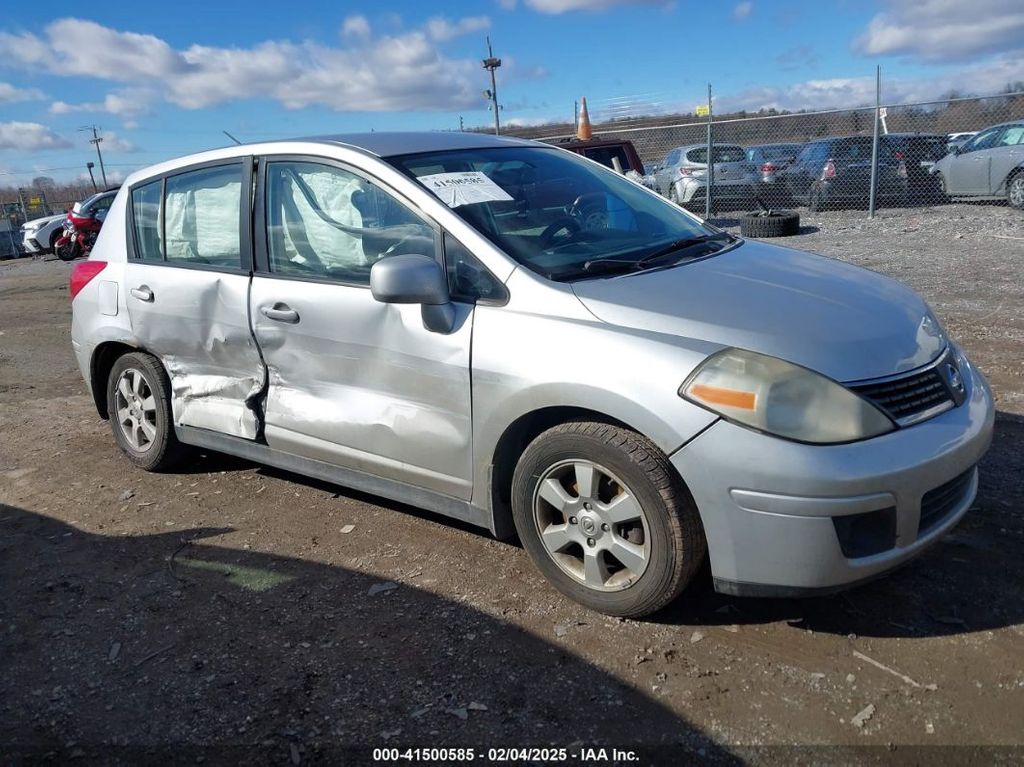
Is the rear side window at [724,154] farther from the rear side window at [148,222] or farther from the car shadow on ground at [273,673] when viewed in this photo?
the car shadow on ground at [273,673]

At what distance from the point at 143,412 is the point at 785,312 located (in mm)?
3622

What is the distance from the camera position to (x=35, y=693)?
2895 mm

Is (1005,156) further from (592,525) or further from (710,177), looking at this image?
(592,525)

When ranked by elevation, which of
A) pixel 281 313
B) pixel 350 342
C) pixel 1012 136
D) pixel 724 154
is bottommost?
pixel 350 342

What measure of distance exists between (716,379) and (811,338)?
0.37m

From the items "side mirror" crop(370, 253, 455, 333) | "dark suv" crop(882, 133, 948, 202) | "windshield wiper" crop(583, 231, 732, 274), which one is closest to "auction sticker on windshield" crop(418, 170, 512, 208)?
"side mirror" crop(370, 253, 455, 333)

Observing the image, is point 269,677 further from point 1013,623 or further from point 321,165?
point 1013,623

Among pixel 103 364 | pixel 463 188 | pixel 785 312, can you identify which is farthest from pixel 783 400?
pixel 103 364

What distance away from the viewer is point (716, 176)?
55.4 feet

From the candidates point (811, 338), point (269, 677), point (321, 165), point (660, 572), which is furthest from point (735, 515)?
point (321, 165)

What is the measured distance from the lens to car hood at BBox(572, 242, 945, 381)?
275 centimetres

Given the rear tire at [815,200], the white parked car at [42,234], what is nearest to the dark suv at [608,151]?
the rear tire at [815,200]

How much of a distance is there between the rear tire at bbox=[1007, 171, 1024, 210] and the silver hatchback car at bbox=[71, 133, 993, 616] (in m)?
13.3

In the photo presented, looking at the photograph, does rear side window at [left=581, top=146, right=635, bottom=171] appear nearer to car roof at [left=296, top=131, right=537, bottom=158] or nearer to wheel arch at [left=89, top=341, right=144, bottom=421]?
car roof at [left=296, top=131, right=537, bottom=158]
